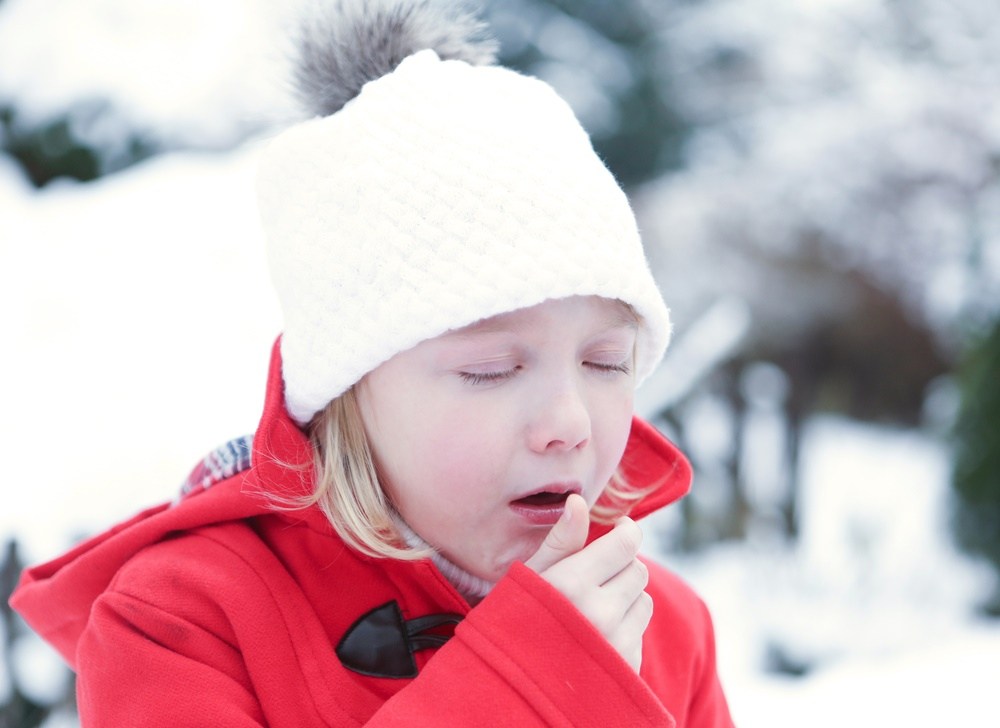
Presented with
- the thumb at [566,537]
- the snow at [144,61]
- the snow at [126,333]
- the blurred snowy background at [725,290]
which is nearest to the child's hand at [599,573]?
the thumb at [566,537]

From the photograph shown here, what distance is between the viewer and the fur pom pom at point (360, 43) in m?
1.38

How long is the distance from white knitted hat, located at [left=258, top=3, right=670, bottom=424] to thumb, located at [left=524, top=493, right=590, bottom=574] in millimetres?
248

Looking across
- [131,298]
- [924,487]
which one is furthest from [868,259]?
[131,298]

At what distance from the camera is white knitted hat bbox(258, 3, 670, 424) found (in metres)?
1.09

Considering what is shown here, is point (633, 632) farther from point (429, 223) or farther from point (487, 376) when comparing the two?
point (429, 223)

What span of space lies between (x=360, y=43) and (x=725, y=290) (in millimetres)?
5566

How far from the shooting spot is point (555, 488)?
43.8 inches

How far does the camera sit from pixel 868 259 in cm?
680

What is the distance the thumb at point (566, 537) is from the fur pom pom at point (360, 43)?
0.74m

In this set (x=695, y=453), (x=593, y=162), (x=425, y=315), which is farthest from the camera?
(x=695, y=453)

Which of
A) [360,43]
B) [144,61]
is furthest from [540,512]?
[144,61]

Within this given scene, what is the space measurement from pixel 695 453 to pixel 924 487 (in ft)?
5.98

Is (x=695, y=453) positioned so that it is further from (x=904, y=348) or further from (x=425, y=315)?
(x=425, y=315)

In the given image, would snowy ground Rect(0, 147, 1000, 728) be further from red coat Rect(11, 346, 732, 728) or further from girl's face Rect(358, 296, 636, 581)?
girl's face Rect(358, 296, 636, 581)
